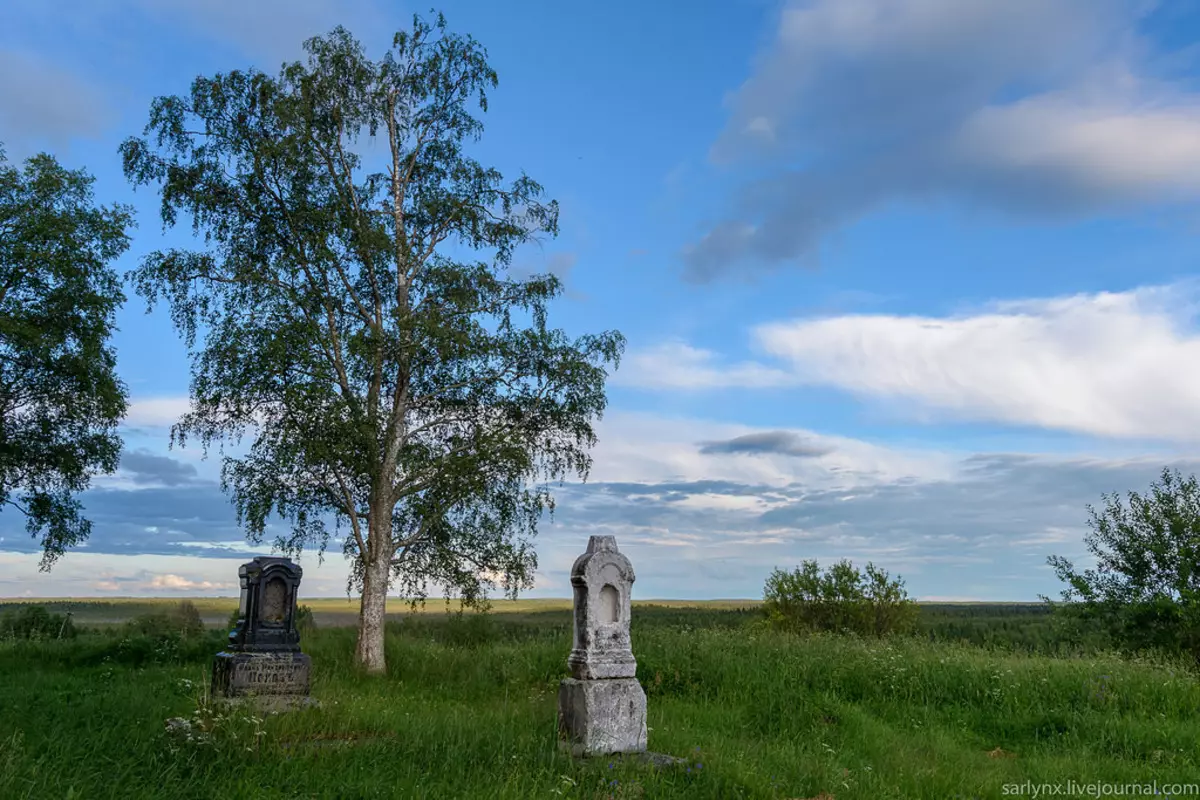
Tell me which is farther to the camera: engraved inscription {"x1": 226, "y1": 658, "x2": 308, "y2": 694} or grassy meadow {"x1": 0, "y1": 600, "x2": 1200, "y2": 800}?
engraved inscription {"x1": 226, "y1": 658, "x2": 308, "y2": 694}

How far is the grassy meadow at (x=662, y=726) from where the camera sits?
9.10m

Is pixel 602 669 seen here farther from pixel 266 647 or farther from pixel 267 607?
pixel 267 607

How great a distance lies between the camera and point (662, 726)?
13133 millimetres

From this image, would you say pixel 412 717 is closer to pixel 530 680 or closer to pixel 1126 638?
pixel 530 680

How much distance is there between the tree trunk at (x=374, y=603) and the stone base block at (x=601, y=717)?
9.69 meters

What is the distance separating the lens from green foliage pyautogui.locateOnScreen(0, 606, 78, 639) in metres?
27.9

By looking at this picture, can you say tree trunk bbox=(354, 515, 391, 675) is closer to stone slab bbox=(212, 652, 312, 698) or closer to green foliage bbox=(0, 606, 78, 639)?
stone slab bbox=(212, 652, 312, 698)

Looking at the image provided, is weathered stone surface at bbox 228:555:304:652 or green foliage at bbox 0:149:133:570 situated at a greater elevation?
green foliage at bbox 0:149:133:570

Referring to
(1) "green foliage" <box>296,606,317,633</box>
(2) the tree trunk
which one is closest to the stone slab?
(2) the tree trunk

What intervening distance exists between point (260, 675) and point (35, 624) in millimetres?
21238

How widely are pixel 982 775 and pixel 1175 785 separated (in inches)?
95.4

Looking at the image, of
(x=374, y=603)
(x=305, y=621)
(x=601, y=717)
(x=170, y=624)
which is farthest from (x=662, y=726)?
(x=170, y=624)

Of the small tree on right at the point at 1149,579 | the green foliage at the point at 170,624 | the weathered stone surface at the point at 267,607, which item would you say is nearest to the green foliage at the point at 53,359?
the green foliage at the point at 170,624

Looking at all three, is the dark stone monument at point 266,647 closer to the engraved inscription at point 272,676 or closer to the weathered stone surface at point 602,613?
the engraved inscription at point 272,676
